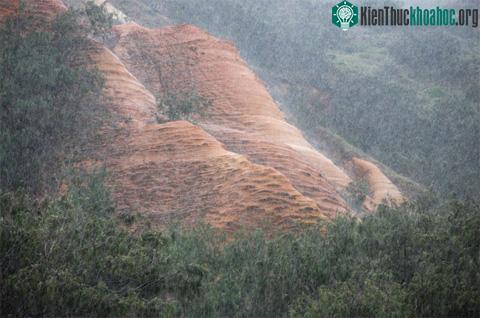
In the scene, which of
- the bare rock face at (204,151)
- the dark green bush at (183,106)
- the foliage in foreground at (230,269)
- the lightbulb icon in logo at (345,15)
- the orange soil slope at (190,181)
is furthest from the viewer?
the lightbulb icon in logo at (345,15)

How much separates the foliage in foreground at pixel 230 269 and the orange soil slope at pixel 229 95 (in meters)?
6.12

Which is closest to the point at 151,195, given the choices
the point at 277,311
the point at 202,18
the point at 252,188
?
the point at 252,188

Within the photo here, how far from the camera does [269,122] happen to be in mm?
22766

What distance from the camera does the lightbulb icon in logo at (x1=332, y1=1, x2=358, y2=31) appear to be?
3016cm

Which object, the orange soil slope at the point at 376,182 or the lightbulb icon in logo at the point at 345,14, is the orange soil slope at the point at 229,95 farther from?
the lightbulb icon in logo at the point at 345,14

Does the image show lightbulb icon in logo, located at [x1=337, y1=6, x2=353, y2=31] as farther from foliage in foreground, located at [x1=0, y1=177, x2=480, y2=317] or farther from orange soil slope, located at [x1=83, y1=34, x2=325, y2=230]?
foliage in foreground, located at [x1=0, y1=177, x2=480, y2=317]

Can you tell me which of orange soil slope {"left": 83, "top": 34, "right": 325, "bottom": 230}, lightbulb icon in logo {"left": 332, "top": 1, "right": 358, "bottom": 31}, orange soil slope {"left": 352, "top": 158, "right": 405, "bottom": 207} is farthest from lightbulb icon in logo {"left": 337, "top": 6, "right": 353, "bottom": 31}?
orange soil slope {"left": 83, "top": 34, "right": 325, "bottom": 230}

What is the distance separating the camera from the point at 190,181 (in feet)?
48.2

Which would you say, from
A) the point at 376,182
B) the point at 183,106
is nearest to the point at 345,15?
the point at 376,182

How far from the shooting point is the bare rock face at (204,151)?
13570 mm

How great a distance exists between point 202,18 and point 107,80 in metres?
38.7

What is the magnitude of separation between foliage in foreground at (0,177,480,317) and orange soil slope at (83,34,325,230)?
209 centimetres

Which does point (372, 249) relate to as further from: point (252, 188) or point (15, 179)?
point (15, 179)

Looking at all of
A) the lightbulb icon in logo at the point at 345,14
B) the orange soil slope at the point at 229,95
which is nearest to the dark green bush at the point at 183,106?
the orange soil slope at the point at 229,95
